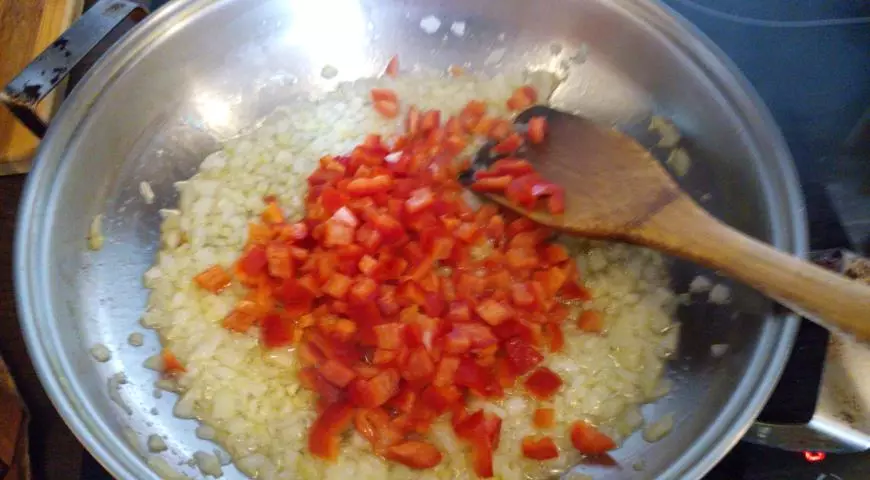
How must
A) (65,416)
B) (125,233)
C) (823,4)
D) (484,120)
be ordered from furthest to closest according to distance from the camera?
1. (823,4)
2. (484,120)
3. (125,233)
4. (65,416)

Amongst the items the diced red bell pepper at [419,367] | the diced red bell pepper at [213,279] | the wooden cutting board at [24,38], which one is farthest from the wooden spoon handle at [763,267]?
the wooden cutting board at [24,38]

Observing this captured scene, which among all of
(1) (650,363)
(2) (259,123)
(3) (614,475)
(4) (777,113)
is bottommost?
(3) (614,475)

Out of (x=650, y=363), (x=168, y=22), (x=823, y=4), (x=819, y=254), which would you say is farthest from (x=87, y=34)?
→ (x=823, y=4)

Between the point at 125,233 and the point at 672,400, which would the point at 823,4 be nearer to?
the point at 672,400

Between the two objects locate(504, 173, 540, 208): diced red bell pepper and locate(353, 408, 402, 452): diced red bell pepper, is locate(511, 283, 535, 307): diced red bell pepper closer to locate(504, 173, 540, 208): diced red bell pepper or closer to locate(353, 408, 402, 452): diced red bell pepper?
locate(504, 173, 540, 208): diced red bell pepper

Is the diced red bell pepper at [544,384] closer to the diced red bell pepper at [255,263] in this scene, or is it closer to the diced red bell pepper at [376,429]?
the diced red bell pepper at [376,429]

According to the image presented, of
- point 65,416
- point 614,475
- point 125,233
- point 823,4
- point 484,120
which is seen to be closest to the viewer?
point 65,416
